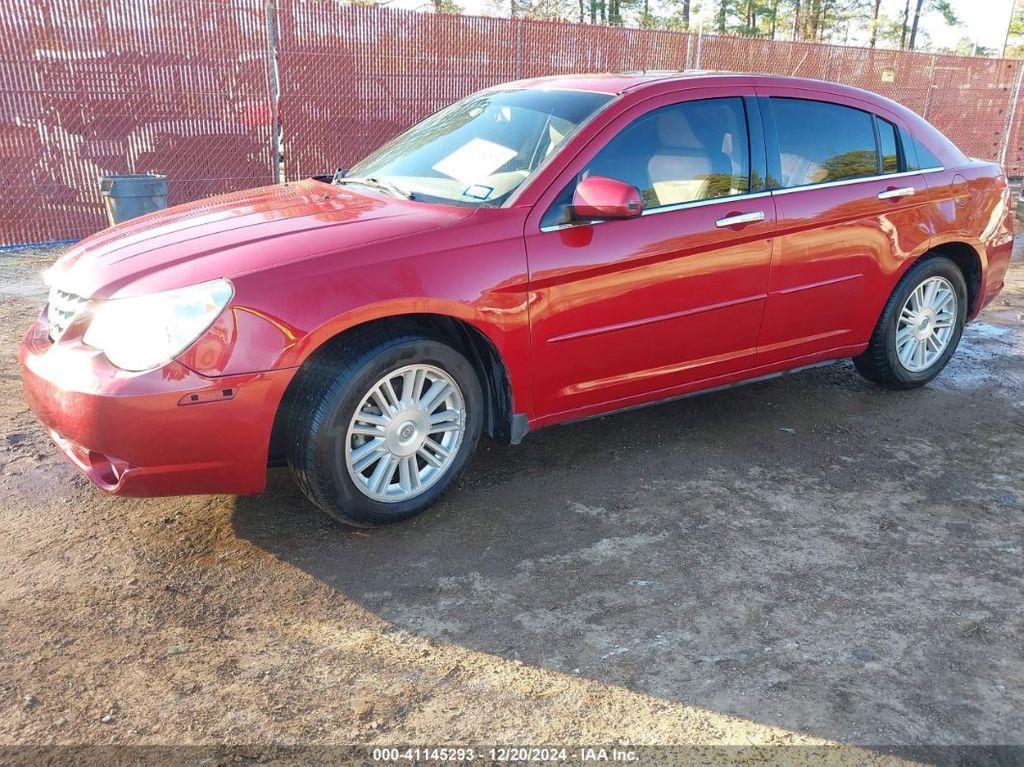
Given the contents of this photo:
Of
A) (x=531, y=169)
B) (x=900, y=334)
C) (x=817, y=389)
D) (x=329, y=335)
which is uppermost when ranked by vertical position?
(x=531, y=169)

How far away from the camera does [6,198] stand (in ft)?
28.1

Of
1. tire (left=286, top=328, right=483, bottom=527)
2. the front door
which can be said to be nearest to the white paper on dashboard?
the front door

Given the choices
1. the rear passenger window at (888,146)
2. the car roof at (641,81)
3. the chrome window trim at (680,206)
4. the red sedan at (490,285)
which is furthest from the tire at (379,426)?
the rear passenger window at (888,146)

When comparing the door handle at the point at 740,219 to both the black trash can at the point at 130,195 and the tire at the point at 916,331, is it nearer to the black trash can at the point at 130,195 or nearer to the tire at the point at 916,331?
the tire at the point at 916,331

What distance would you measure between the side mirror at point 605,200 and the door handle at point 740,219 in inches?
23.4

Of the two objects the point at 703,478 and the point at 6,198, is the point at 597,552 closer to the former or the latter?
the point at 703,478

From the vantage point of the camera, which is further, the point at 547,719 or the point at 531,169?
the point at 531,169

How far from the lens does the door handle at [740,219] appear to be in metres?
3.97

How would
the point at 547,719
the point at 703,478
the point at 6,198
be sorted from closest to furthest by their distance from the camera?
the point at 547,719, the point at 703,478, the point at 6,198

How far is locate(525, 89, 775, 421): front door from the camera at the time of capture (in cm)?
360

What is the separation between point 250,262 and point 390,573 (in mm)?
1239

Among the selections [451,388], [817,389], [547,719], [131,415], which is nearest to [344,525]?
[451,388]

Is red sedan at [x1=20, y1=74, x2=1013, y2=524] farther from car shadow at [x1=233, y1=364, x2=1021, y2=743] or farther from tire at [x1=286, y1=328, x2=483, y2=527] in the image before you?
car shadow at [x1=233, y1=364, x2=1021, y2=743]

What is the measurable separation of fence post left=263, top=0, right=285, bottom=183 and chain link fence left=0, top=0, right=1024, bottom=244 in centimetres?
1
